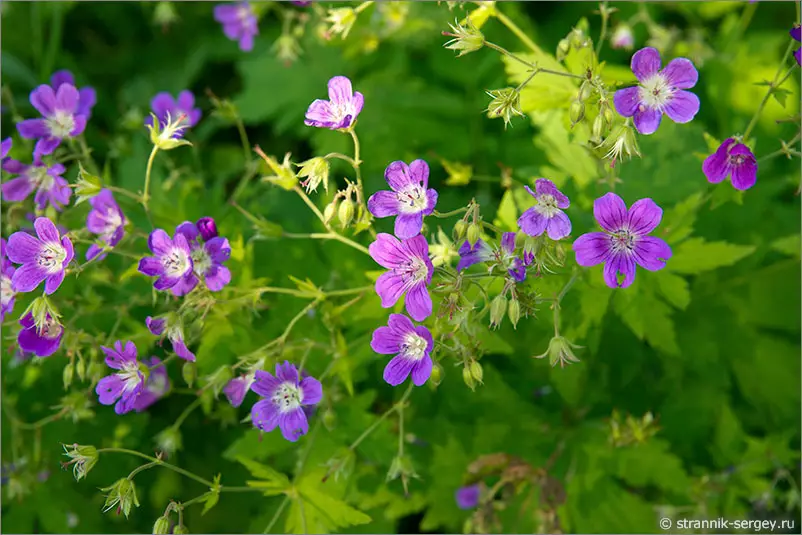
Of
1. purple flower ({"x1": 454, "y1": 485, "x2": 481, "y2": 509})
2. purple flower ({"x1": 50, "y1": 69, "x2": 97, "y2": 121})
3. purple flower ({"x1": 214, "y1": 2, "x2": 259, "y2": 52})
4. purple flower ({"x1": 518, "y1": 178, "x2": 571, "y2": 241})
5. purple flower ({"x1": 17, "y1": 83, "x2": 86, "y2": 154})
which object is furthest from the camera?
purple flower ({"x1": 214, "y1": 2, "x2": 259, "y2": 52})

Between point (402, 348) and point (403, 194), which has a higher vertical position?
point (403, 194)

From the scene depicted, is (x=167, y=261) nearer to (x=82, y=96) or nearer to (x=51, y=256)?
(x=51, y=256)

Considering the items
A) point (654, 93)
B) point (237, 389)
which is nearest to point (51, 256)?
point (237, 389)

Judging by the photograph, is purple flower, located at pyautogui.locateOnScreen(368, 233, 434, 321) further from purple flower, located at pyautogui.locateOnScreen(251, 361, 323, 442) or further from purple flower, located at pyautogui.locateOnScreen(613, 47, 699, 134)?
purple flower, located at pyautogui.locateOnScreen(613, 47, 699, 134)

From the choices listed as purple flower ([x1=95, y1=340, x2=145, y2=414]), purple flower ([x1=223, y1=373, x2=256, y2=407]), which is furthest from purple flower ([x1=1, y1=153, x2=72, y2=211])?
purple flower ([x1=223, y1=373, x2=256, y2=407])

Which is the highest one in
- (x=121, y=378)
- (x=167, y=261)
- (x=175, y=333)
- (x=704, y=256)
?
(x=704, y=256)

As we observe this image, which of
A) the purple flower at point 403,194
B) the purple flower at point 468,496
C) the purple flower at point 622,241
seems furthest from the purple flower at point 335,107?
the purple flower at point 468,496

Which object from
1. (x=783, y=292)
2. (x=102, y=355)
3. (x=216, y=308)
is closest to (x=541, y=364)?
(x=783, y=292)

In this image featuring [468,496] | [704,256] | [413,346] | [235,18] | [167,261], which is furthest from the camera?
[235,18]
